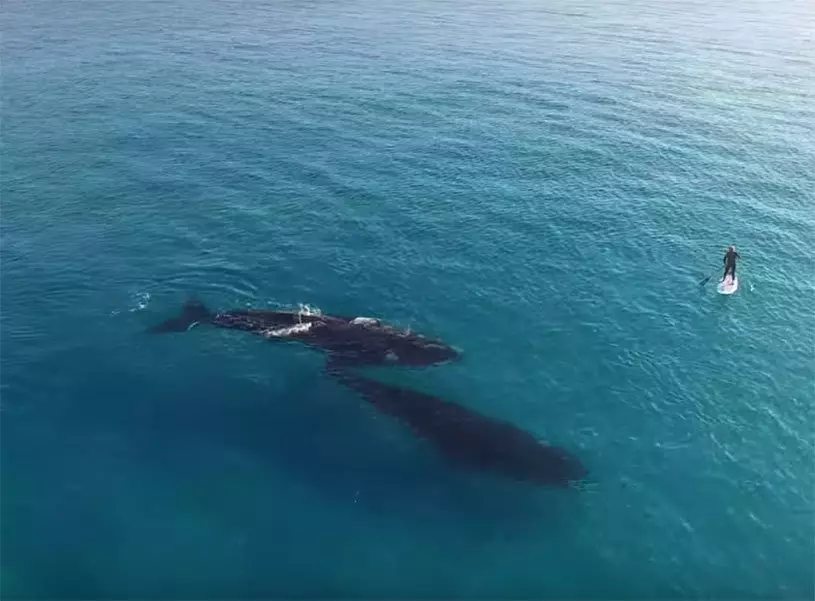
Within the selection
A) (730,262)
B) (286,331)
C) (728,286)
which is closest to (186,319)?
(286,331)

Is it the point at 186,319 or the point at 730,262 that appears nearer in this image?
the point at 186,319

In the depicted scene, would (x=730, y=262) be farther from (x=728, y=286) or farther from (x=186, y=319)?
(x=186, y=319)

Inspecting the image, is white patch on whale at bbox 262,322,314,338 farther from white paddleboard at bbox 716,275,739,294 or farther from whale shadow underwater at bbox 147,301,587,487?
white paddleboard at bbox 716,275,739,294

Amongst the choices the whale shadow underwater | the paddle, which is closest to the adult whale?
the whale shadow underwater

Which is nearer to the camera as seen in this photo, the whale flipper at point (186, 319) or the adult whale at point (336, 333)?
the adult whale at point (336, 333)

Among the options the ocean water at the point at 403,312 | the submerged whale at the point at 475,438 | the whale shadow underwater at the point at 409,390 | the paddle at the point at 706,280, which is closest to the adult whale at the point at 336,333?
the whale shadow underwater at the point at 409,390

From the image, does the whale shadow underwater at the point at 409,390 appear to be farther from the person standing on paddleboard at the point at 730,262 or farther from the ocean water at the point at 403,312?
the person standing on paddleboard at the point at 730,262

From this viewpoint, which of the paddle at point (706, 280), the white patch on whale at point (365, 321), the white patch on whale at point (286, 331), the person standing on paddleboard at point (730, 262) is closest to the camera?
the white patch on whale at point (286, 331)

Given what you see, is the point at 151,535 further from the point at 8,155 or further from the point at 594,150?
the point at 594,150
